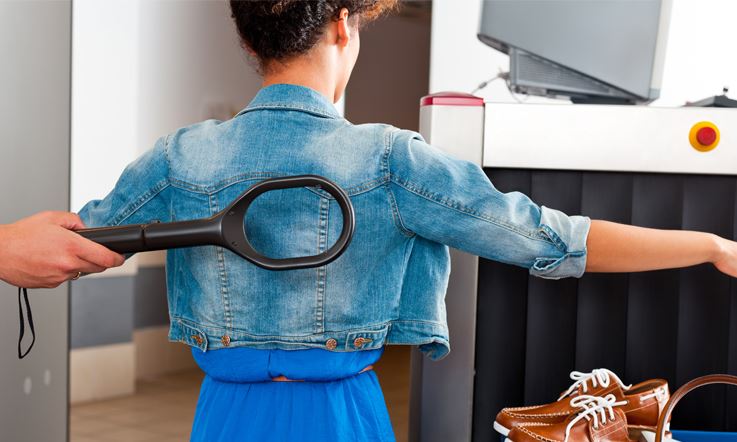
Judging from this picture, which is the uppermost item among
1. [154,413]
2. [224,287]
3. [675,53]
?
[675,53]

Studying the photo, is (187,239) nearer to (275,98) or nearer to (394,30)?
(275,98)

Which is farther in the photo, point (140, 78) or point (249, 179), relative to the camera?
point (140, 78)

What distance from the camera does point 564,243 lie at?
855 millimetres

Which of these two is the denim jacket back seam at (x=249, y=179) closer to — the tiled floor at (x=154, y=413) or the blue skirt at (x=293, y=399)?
the blue skirt at (x=293, y=399)

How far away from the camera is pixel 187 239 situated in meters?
0.80

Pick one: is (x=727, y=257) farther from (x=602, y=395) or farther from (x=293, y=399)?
(x=293, y=399)

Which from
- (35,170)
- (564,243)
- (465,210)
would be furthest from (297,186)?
(35,170)

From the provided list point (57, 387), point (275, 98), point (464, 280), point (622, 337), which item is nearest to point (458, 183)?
point (275, 98)

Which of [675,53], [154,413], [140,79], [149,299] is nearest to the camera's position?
[154,413]

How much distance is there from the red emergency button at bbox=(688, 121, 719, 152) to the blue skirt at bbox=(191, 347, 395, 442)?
55cm

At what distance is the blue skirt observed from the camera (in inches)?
35.6

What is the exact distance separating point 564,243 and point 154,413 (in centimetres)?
263

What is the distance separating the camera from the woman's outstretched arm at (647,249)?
88 centimetres

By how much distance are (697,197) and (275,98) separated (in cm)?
62
